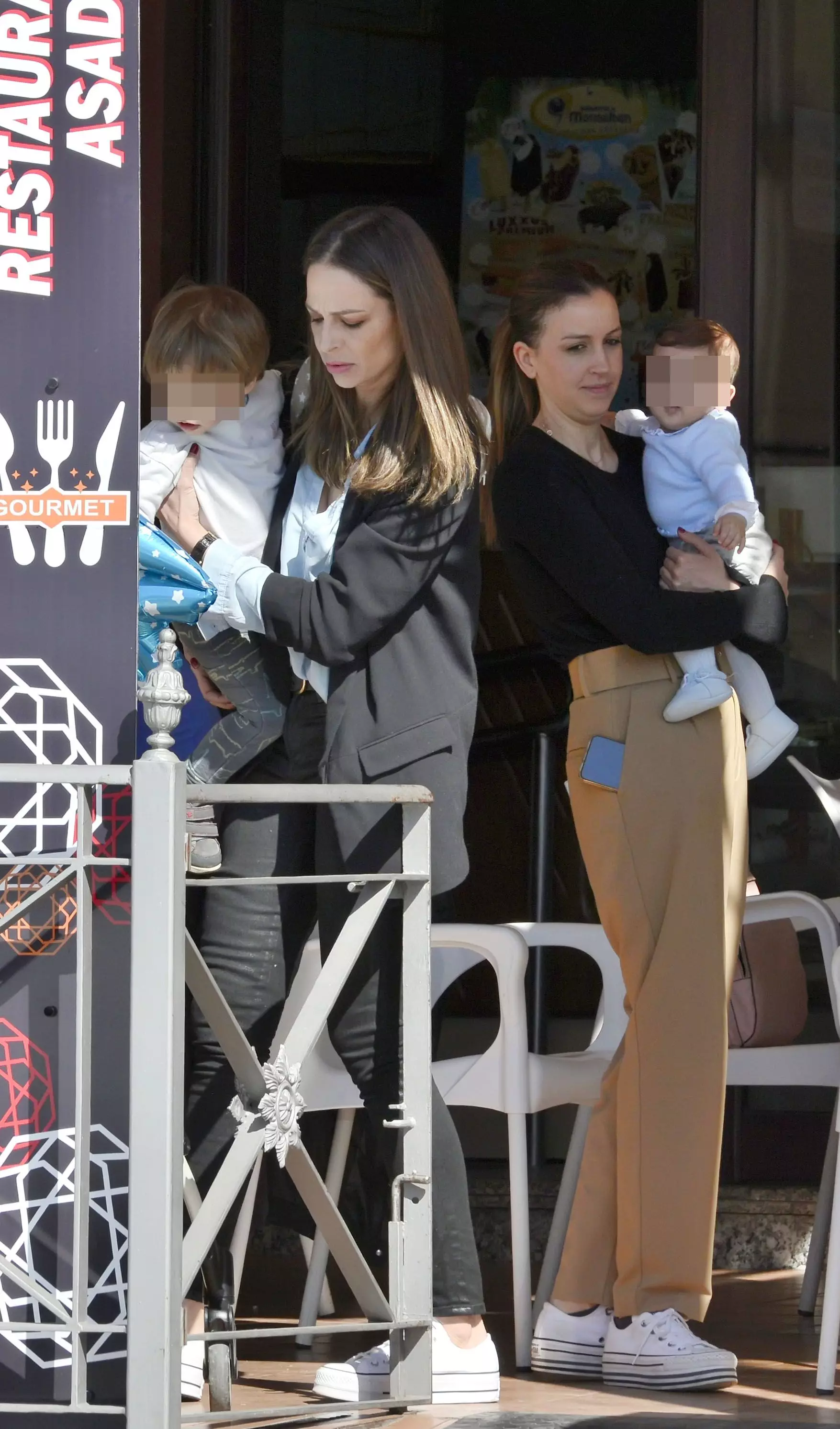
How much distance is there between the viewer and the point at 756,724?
3369 mm

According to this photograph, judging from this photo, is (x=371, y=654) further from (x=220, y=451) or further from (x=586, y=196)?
(x=586, y=196)

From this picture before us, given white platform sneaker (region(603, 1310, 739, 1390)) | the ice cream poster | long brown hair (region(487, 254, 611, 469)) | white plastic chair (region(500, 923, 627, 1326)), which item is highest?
the ice cream poster

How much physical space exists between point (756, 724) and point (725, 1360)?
105 cm

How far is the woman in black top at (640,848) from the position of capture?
307 centimetres

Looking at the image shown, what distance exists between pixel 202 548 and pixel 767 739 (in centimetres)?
108

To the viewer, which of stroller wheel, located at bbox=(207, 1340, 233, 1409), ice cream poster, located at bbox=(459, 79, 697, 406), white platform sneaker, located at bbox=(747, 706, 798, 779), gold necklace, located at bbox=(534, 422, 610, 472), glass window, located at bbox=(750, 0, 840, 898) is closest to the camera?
stroller wheel, located at bbox=(207, 1340, 233, 1409)

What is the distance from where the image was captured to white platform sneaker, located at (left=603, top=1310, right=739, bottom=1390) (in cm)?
304

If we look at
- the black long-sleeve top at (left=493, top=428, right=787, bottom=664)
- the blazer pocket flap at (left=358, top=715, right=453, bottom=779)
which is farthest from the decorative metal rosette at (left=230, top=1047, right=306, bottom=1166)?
the black long-sleeve top at (left=493, top=428, right=787, bottom=664)

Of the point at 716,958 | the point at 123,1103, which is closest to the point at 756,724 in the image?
the point at 716,958

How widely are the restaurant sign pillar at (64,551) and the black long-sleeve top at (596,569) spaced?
2.45 ft

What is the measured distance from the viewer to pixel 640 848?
3123 mm

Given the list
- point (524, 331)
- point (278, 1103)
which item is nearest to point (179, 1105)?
point (278, 1103)

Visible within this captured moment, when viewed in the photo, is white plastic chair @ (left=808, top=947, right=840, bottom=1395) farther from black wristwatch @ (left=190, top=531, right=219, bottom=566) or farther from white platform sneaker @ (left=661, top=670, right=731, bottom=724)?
black wristwatch @ (left=190, top=531, right=219, bottom=566)

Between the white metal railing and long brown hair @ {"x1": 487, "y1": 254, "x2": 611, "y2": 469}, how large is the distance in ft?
2.75
